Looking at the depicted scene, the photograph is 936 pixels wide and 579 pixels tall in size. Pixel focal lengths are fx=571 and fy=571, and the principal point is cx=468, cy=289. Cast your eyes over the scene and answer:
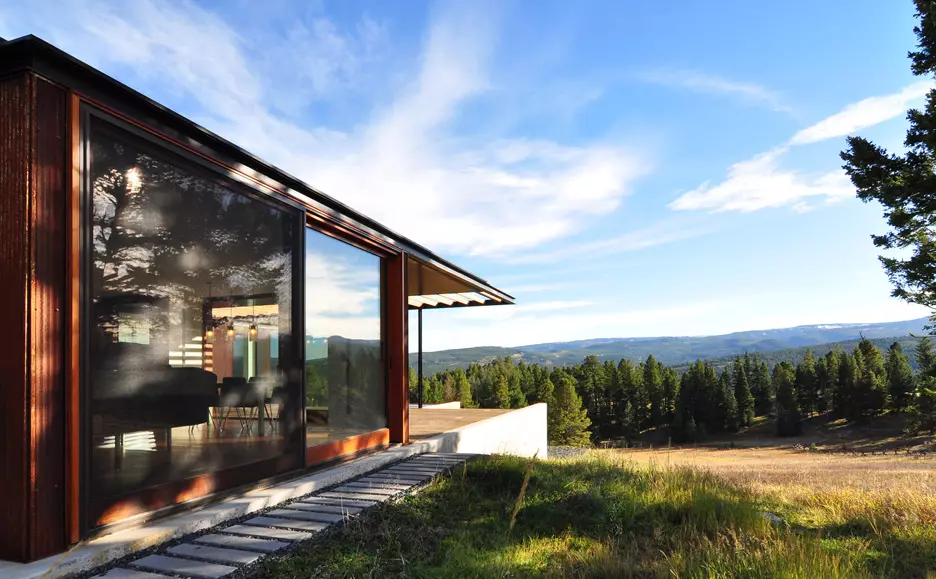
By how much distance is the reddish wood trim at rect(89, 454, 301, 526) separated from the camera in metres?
3.27

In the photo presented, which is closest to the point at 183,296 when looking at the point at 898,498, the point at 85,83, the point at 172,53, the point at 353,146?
the point at 85,83

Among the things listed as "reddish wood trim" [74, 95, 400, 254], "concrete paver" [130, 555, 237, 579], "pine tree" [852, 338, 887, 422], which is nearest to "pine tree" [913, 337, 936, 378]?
"reddish wood trim" [74, 95, 400, 254]

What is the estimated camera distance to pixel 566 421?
137 feet

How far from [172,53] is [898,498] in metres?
9.59

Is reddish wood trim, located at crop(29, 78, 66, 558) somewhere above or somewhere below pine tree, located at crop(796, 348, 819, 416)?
above

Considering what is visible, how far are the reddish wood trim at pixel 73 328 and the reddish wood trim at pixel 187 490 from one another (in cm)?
19

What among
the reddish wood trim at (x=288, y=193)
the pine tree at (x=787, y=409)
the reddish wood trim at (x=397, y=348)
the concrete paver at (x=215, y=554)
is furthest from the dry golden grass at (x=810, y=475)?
the pine tree at (x=787, y=409)

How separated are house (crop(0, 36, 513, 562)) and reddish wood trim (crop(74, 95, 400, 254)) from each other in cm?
1

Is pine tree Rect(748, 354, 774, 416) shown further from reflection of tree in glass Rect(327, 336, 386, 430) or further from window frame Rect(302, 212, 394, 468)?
reflection of tree in glass Rect(327, 336, 386, 430)

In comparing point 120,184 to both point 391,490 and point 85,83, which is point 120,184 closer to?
point 85,83

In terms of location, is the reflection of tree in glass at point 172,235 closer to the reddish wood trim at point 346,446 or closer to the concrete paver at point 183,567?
the concrete paver at point 183,567

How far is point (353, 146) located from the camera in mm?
10797

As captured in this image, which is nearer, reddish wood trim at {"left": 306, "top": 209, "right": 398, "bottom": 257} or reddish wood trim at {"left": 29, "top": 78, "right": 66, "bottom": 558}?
reddish wood trim at {"left": 29, "top": 78, "right": 66, "bottom": 558}

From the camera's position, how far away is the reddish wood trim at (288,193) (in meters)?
3.46
